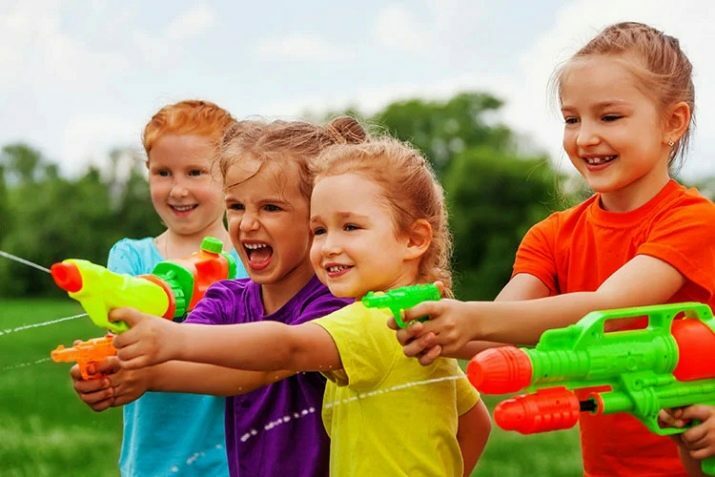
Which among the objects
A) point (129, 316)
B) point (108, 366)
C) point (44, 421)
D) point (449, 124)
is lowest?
point (44, 421)

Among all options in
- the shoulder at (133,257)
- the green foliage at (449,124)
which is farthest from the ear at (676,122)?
the green foliage at (449,124)

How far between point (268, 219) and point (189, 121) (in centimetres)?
131

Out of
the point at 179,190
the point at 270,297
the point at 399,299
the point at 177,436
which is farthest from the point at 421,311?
the point at 179,190

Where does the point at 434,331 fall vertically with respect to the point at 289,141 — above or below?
below

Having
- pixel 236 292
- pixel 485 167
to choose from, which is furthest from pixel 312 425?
pixel 485 167

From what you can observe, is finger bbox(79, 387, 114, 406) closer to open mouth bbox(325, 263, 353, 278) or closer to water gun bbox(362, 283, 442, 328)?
open mouth bbox(325, 263, 353, 278)

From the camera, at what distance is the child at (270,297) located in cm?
397

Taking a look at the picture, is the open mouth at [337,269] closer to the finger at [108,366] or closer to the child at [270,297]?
the child at [270,297]

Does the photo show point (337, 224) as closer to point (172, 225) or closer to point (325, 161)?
point (325, 161)

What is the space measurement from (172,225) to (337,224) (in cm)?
164

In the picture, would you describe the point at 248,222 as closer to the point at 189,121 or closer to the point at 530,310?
the point at 530,310

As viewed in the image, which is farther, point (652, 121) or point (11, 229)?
point (11, 229)

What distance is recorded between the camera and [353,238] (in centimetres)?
372

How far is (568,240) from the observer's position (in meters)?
4.20
